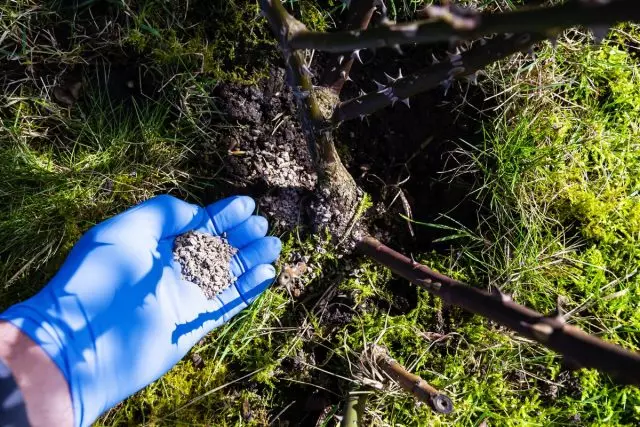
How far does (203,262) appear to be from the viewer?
1852 mm

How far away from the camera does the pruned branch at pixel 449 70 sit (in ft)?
3.64

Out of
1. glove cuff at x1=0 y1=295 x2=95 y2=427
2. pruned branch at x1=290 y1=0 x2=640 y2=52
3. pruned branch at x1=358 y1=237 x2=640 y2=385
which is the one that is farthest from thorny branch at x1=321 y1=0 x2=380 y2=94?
glove cuff at x1=0 y1=295 x2=95 y2=427

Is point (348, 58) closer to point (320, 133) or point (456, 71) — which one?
point (320, 133)

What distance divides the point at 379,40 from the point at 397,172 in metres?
1.13

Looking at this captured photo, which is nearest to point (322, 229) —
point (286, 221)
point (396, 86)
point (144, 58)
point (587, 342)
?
point (286, 221)

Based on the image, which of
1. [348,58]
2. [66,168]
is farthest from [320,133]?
[66,168]

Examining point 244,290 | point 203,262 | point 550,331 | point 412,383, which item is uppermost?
point 550,331

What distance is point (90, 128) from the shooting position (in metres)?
1.90

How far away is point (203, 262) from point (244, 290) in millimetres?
179

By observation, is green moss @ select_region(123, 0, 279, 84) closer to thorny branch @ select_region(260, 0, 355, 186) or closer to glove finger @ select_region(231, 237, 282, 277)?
thorny branch @ select_region(260, 0, 355, 186)

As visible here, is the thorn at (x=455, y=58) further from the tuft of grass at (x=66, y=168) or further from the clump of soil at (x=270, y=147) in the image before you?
the tuft of grass at (x=66, y=168)

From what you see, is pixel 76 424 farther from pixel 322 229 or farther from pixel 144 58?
pixel 144 58

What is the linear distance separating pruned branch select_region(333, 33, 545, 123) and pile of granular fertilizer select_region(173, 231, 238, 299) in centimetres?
77

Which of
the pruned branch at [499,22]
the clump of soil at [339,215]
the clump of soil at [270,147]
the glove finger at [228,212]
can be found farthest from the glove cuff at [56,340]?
the pruned branch at [499,22]
